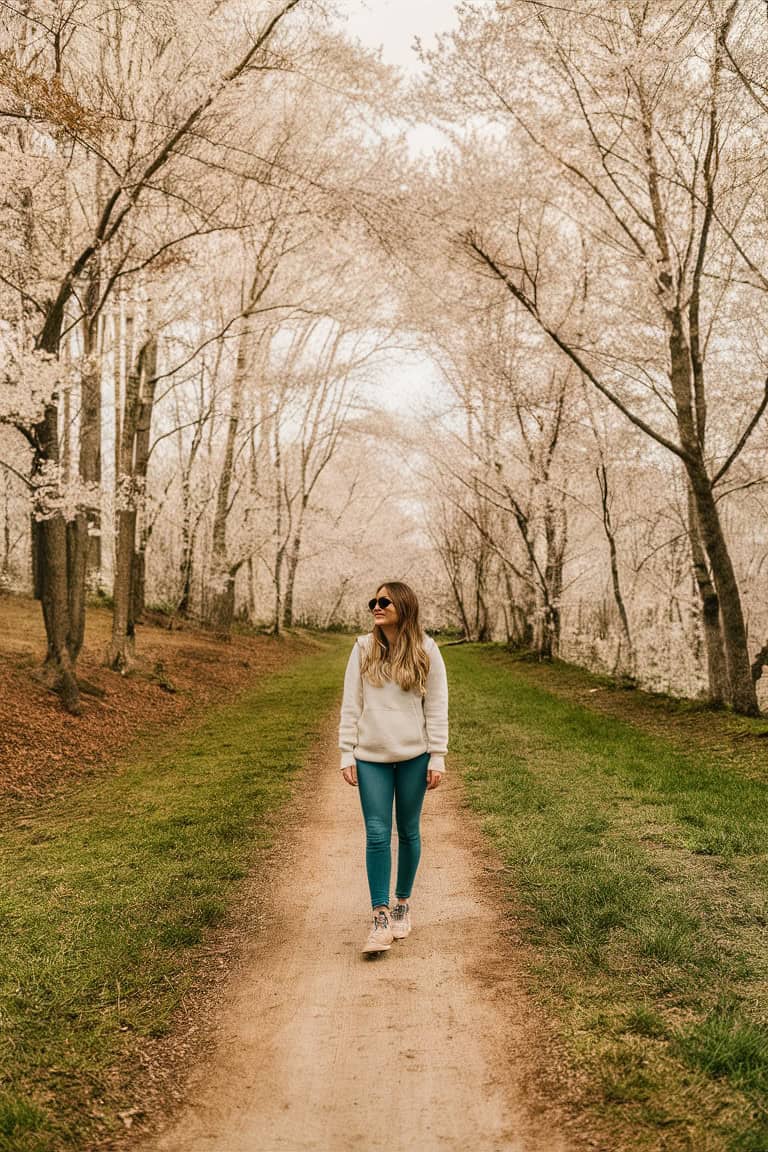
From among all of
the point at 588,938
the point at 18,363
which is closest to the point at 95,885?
the point at 588,938

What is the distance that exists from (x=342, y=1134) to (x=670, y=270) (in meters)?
11.3

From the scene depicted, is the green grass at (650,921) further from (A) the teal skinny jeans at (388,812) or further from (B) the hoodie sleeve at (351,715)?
(B) the hoodie sleeve at (351,715)

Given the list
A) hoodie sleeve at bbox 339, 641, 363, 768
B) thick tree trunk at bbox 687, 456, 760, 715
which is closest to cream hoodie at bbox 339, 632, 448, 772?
hoodie sleeve at bbox 339, 641, 363, 768

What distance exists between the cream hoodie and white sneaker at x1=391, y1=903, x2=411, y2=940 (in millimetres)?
841

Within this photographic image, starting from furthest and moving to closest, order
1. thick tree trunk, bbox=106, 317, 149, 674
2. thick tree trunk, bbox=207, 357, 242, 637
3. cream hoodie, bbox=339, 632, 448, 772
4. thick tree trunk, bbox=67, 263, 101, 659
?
thick tree trunk, bbox=207, 357, 242, 637
thick tree trunk, bbox=106, 317, 149, 674
thick tree trunk, bbox=67, 263, 101, 659
cream hoodie, bbox=339, 632, 448, 772

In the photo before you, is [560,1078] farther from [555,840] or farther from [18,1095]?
[555,840]

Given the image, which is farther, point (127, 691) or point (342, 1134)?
point (127, 691)

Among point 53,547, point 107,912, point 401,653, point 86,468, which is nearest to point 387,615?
point 401,653

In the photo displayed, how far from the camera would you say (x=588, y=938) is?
4.03m

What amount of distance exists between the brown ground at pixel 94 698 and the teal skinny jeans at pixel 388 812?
5.30m

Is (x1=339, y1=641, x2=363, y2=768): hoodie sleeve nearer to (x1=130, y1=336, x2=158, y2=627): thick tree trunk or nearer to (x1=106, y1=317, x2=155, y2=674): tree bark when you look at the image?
(x1=106, y1=317, x2=155, y2=674): tree bark

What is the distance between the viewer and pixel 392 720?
4.14 metres

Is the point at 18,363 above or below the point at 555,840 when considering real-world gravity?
above

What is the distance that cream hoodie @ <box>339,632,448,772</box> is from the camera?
413cm
